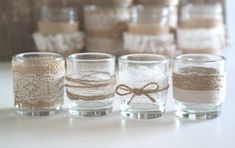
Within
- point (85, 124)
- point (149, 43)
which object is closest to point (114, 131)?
point (85, 124)

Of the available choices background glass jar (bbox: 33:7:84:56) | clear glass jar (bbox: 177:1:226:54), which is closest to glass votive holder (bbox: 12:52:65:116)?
background glass jar (bbox: 33:7:84:56)

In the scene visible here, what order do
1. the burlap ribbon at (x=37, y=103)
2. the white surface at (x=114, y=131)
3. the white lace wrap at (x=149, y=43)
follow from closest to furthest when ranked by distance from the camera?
1. the white surface at (x=114, y=131)
2. the burlap ribbon at (x=37, y=103)
3. the white lace wrap at (x=149, y=43)

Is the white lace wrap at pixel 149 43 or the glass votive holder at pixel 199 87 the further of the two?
the white lace wrap at pixel 149 43

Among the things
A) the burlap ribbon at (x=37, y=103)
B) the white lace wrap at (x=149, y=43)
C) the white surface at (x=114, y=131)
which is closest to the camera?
the white surface at (x=114, y=131)

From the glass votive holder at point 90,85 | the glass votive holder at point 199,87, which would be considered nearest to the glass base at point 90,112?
the glass votive holder at point 90,85

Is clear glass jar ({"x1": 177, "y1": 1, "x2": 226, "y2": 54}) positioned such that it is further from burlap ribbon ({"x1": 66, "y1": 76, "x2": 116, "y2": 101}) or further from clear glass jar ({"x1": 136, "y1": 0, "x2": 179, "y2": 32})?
burlap ribbon ({"x1": 66, "y1": 76, "x2": 116, "y2": 101})

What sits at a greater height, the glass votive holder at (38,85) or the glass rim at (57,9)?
the glass rim at (57,9)

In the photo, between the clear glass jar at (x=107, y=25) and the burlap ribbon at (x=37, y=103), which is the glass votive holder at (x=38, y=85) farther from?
the clear glass jar at (x=107, y=25)

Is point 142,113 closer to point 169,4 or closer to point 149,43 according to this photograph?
point 149,43
